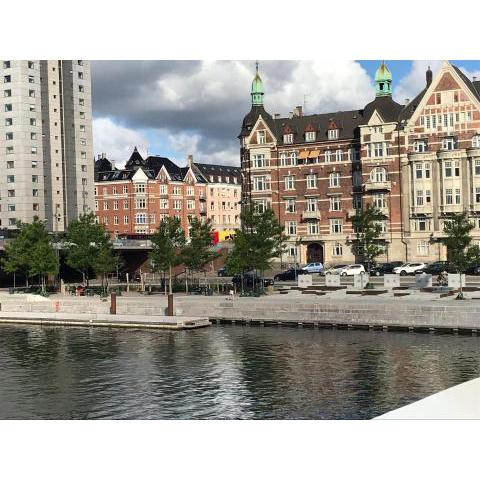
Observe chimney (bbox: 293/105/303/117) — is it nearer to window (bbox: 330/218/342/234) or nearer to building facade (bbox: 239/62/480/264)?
building facade (bbox: 239/62/480/264)

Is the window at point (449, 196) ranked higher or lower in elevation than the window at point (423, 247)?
higher

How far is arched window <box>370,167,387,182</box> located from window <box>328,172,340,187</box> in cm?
474

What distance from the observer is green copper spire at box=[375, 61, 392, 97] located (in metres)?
85.2

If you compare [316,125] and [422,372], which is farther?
[316,125]

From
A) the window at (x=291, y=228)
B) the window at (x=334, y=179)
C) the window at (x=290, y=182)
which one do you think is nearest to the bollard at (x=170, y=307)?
the window at (x=291, y=228)

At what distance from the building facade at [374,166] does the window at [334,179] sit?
116 mm

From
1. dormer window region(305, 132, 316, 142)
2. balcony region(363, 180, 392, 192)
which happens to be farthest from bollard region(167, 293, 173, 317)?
dormer window region(305, 132, 316, 142)

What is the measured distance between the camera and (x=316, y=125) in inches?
3723

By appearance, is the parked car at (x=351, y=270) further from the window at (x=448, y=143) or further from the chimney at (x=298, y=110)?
the chimney at (x=298, y=110)

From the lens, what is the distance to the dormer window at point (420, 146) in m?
85.2
